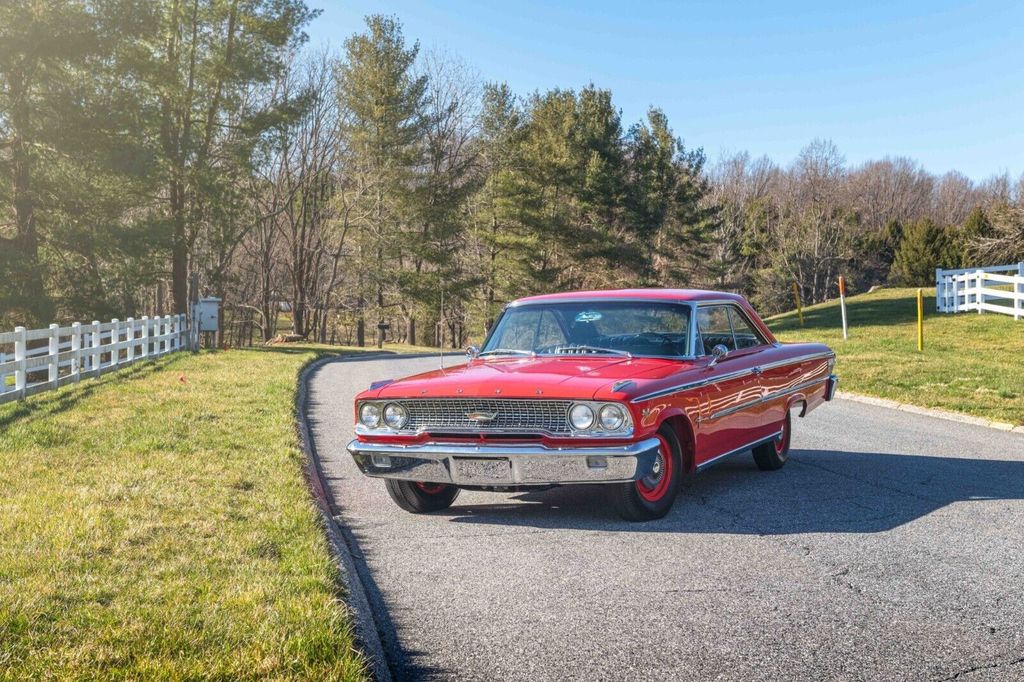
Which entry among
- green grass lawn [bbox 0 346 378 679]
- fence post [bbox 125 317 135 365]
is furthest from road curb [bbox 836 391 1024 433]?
fence post [bbox 125 317 135 365]

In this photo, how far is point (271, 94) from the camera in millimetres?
50969

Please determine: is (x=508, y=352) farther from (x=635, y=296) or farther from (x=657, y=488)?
(x=657, y=488)

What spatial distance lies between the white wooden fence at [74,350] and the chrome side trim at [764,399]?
11.4m

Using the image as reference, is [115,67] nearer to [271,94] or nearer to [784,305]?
[271,94]

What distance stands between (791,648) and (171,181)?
34349 mm

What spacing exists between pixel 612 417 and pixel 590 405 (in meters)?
0.16

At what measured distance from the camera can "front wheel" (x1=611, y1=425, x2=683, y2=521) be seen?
660 cm

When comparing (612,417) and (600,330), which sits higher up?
(600,330)

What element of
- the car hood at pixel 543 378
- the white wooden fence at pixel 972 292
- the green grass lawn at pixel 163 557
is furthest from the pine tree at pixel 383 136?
the car hood at pixel 543 378

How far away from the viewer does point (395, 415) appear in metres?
7.02

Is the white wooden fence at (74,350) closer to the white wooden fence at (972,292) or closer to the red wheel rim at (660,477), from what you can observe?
the red wheel rim at (660,477)

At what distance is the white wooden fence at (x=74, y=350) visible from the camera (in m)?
15.6

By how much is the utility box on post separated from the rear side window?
26.2 m

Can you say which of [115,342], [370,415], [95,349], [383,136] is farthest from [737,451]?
[383,136]
